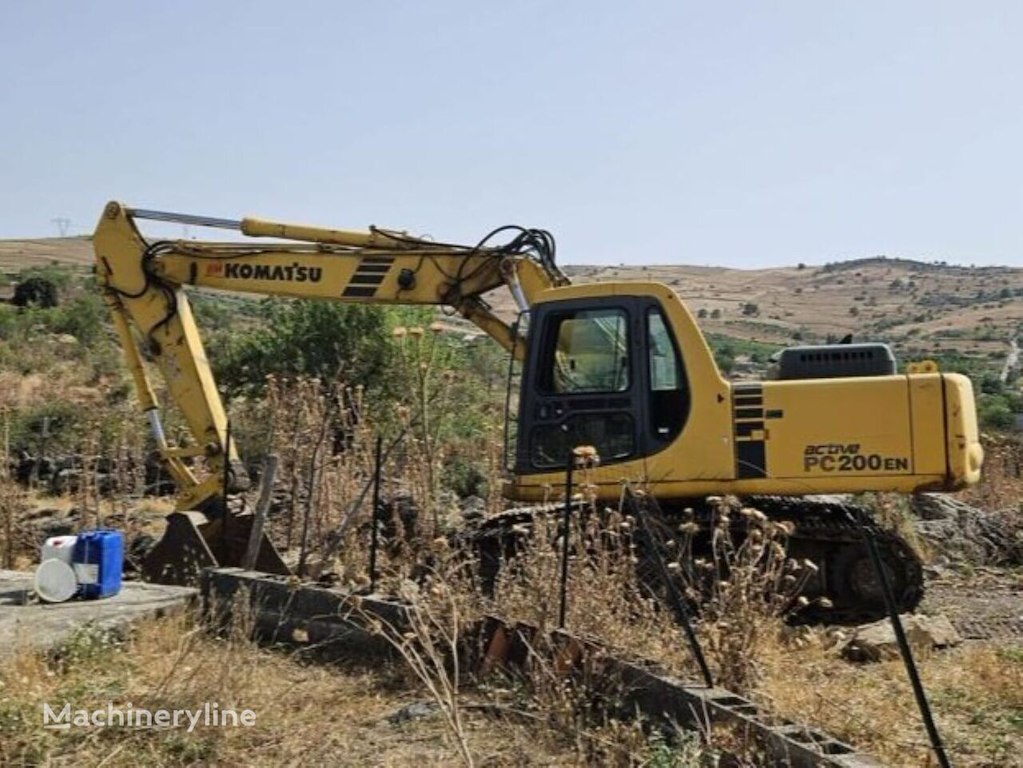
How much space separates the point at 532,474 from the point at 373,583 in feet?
7.45

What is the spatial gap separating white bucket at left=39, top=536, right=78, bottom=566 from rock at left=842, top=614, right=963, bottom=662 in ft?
17.5

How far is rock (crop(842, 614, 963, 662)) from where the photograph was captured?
26.7 feet

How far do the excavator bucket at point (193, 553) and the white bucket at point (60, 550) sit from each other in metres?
1.00

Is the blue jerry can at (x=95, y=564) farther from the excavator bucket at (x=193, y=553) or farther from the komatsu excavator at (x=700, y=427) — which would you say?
the komatsu excavator at (x=700, y=427)

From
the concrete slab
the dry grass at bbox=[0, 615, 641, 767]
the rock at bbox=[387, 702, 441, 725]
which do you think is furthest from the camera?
the concrete slab

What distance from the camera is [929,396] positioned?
9.59 metres

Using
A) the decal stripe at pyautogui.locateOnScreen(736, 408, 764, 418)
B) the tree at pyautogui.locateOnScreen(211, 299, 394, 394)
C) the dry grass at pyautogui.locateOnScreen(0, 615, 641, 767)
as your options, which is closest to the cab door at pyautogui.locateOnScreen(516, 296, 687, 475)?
the decal stripe at pyautogui.locateOnScreen(736, 408, 764, 418)

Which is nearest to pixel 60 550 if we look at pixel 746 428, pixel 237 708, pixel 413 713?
pixel 237 708

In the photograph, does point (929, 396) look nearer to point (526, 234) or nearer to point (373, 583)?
point (526, 234)

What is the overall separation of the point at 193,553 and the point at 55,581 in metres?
1.49

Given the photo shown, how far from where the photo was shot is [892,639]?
8250mm

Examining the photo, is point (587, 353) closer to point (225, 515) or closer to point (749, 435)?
point (749, 435)

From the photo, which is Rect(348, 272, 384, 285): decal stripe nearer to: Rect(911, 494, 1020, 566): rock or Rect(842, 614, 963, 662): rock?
Rect(842, 614, 963, 662): rock

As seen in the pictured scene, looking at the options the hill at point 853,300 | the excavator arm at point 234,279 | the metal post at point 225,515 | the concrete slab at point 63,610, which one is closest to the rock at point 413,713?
the concrete slab at point 63,610
